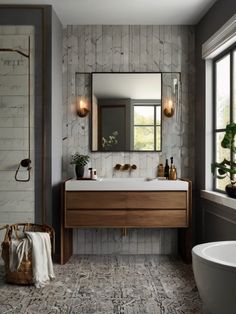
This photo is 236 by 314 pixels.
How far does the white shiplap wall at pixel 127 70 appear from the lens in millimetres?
5027

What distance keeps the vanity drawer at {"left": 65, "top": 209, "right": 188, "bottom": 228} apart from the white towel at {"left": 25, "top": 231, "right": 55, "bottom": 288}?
585 millimetres

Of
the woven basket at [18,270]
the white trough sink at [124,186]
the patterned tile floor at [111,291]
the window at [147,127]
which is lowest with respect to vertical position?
the patterned tile floor at [111,291]

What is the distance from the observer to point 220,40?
4.04 metres

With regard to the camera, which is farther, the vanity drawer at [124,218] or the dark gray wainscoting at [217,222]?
the vanity drawer at [124,218]

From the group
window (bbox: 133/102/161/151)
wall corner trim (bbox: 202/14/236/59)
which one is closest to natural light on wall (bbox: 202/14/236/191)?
wall corner trim (bbox: 202/14/236/59)

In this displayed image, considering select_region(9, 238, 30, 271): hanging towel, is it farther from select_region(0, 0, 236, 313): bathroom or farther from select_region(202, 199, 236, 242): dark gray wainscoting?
select_region(202, 199, 236, 242): dark gray wainscoting

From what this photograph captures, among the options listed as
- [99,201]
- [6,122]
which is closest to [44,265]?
[99,201]

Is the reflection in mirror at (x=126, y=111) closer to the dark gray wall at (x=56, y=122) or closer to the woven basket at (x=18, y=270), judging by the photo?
the dark gray wall at (x=56, y=122)

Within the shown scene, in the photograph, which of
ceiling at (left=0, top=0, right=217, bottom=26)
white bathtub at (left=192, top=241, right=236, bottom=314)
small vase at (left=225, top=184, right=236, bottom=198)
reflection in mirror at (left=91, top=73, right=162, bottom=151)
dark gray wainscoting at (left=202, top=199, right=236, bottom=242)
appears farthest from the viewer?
reflection in mirror at (left=91, top=73, right=162, bottom=151)

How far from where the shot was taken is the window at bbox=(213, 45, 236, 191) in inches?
161

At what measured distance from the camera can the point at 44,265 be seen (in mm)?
3838

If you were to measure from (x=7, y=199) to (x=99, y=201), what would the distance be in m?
0.95

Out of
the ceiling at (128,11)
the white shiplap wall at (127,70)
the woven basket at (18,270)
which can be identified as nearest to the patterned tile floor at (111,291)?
the woven basket at (18,270)

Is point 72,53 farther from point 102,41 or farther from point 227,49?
point 227,49
